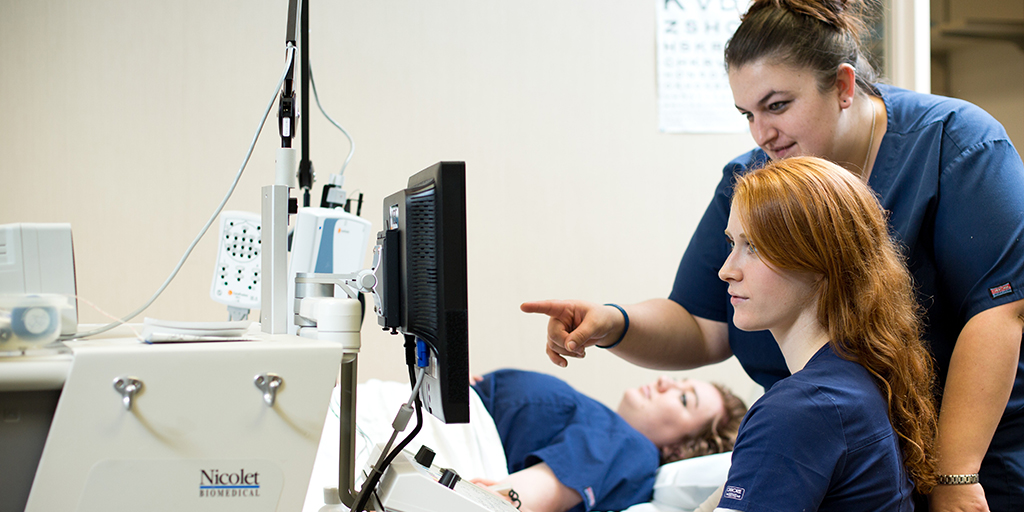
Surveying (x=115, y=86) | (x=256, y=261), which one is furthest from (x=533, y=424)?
(x=115, y=86)

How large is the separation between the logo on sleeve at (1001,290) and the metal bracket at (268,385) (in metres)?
0.97

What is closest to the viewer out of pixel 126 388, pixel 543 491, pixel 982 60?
pixel 126 388

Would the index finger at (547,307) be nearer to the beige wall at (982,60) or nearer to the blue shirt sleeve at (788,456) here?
the blue shirt sleeve at (788,456)

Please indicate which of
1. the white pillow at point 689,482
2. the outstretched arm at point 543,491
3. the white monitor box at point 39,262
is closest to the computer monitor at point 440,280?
the white monitor box at point 39,262

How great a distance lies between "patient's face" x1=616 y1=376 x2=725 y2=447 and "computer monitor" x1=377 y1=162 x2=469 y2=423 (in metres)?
1.43

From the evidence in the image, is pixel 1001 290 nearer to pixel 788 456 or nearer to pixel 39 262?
pixel 788 456

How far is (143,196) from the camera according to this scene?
6.91ft

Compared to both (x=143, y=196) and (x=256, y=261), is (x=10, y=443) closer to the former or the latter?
(x=256, y=261)

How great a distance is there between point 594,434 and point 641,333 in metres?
0.53

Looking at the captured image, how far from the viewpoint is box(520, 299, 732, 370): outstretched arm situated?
3.76ft

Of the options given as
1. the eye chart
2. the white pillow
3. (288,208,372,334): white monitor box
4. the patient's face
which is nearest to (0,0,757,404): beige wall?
the eye chart

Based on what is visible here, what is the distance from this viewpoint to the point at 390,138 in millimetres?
2189

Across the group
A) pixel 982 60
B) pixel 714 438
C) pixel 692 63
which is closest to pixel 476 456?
pixel 714 438

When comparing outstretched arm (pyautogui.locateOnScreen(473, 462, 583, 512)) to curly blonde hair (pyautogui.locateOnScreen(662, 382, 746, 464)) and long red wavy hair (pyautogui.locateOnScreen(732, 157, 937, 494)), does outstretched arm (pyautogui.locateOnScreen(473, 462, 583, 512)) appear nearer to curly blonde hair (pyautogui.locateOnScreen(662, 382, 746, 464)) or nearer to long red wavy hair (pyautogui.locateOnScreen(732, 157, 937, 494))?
curly blonde hair (pyautogui.locateOnScreen(662, 382, 746, 464))
